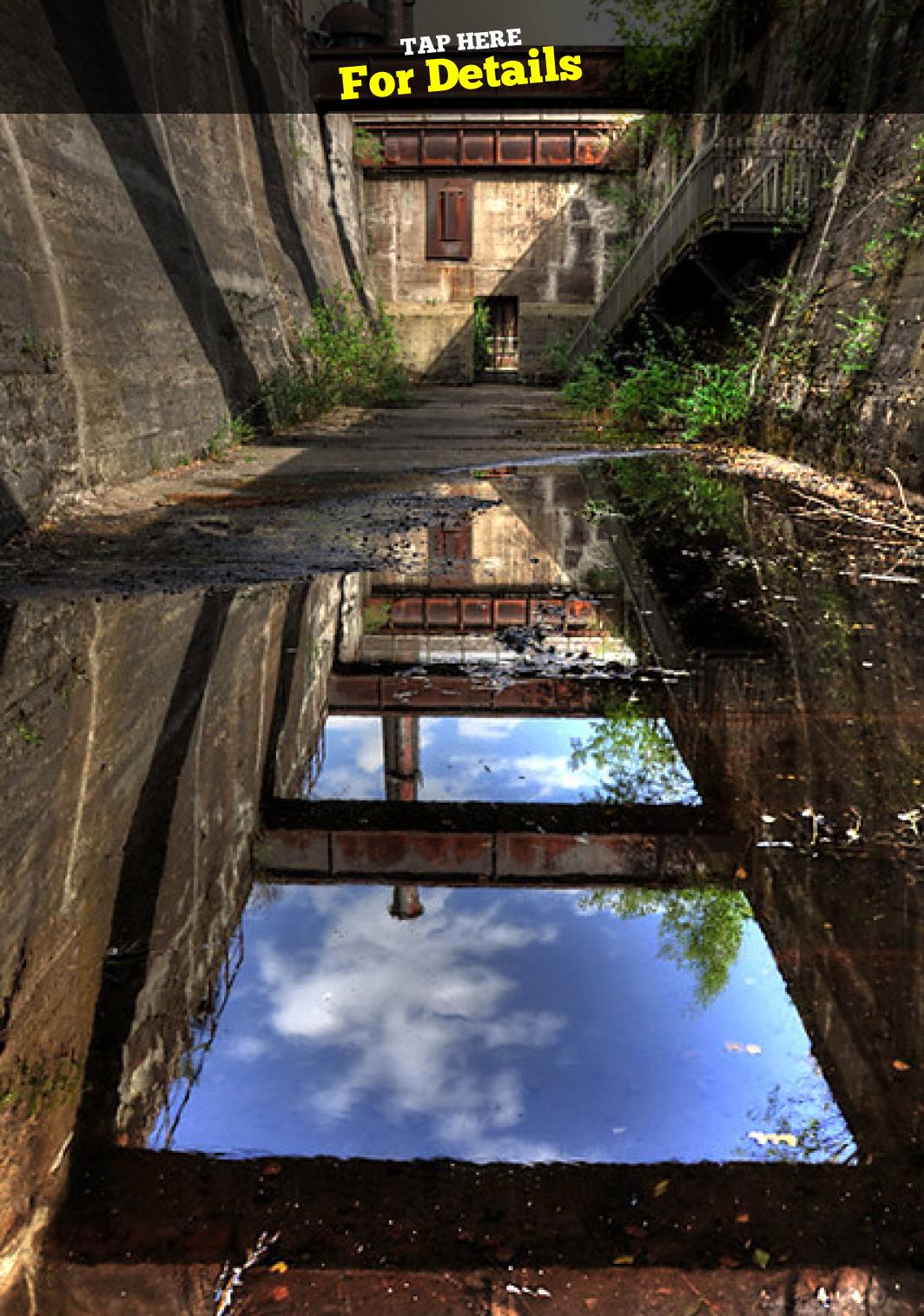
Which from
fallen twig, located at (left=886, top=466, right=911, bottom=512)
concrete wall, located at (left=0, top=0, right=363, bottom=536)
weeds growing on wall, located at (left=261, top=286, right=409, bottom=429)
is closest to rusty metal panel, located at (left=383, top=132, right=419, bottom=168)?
weeds growing on wall, located at (left=261, top=286, right=409, bottom=429)

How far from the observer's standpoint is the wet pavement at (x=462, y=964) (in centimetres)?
151

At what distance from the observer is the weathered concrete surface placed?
6.09m

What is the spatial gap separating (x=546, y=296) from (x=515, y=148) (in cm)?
393

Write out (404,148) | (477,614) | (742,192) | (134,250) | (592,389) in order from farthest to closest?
(404,148) < (592,389) < (742,192) < (134,250) < (477,614)

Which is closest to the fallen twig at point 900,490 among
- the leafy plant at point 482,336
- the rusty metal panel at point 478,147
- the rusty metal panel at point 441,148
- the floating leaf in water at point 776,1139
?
the floating leaf in water at point 776,1139

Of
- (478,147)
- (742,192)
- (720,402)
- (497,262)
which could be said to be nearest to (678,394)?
(720,402)

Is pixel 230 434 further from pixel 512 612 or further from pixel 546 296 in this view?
pixel 546 296

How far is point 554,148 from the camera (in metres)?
29.1

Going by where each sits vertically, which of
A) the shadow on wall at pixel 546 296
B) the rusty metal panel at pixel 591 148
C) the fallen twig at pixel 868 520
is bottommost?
the fallen twig at pixel 868 520

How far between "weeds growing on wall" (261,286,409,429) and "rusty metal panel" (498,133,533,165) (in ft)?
25.5

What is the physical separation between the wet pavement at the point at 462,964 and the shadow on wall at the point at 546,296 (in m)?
26.1

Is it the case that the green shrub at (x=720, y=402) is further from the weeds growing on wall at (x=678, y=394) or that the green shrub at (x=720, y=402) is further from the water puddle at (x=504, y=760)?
the water puddle at (x=504, y=760)

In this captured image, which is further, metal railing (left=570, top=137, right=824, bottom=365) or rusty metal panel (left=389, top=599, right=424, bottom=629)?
metal railing (left=570, top=137, right=824, bottom=365)

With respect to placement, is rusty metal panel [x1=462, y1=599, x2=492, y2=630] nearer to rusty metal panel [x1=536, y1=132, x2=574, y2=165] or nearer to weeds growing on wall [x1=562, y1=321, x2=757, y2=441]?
weeds growing on wall [x1=562, y1=321, x2=757, y2=441]
